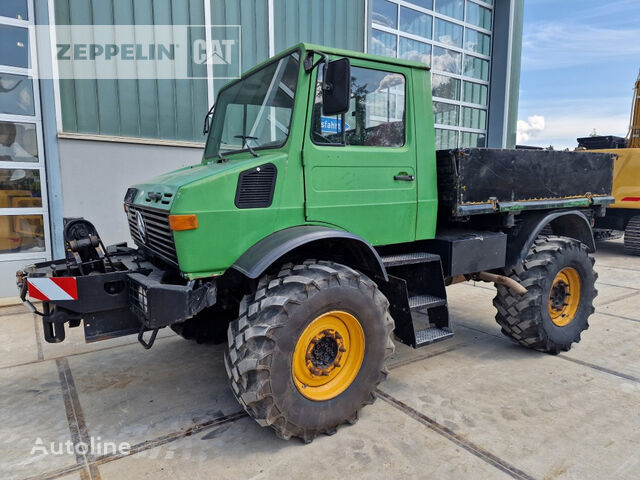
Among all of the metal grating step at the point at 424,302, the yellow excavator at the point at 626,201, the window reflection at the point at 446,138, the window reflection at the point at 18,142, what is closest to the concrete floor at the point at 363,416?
the metal grating step at the point at 424,302

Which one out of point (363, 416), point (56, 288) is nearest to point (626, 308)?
point (363, 416)

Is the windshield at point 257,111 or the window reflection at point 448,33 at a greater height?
the window reflection at point 448,33

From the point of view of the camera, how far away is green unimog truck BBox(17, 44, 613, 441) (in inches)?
98.4

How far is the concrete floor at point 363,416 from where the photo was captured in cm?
240

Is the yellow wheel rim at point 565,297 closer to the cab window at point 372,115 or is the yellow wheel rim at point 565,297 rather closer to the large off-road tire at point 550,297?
the large off-road tire at point 550,297

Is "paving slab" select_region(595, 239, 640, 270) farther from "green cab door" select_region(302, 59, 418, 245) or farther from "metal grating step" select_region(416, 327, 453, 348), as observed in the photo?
"green cab door" select_region(302, 59, 418, 245)

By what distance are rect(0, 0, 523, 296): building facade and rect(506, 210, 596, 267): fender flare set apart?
5094 mm

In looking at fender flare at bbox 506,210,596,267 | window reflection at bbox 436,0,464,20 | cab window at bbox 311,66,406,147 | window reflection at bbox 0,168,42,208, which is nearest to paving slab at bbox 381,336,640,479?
fender flare at bbox 506,210,596,267

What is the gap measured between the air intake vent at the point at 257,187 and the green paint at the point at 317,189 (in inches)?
1.2

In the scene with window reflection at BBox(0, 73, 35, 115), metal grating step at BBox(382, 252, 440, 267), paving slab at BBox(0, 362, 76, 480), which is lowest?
paving slab at BBox(0, 362, 76, 480)

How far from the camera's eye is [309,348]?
8.79ft

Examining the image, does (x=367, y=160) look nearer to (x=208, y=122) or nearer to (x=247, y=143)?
(x=247, y=143)

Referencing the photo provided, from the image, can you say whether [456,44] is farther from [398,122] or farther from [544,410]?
[544,410]

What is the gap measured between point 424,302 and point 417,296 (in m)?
0.15
